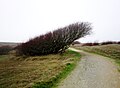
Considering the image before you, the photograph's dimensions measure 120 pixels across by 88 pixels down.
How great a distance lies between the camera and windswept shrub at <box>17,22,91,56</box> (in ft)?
136

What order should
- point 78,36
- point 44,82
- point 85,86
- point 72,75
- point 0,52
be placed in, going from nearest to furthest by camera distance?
point 85,86
point 44,82
point 72,75
point 78,36
point 0,52

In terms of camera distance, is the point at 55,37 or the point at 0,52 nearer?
the point at 55,37

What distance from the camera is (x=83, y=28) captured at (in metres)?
41.8

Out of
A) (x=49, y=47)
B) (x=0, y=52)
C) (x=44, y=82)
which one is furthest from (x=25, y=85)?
(x=0, y=52)

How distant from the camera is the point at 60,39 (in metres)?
41.5

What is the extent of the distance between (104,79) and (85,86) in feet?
8.92

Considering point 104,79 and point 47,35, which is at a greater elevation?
point 47,35

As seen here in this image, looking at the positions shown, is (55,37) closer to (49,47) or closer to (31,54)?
(49,47)

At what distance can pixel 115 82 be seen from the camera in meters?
15.4

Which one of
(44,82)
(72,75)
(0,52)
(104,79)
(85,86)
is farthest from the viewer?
(0,52)

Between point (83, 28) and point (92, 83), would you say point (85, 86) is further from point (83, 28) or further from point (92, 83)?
point (83, 28)

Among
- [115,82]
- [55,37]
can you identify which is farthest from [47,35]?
[115,82]

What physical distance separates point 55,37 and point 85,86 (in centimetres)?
2849

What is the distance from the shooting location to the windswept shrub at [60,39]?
4144 centimetres
